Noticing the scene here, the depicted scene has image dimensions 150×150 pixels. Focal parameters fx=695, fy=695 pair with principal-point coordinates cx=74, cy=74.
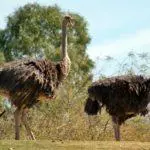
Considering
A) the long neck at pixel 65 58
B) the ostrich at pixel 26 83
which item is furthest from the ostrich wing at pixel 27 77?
the long neck at pixel 65 58

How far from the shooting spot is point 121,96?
1447 centimetres

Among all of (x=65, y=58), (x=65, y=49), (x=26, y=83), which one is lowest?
(x=26, y=83)

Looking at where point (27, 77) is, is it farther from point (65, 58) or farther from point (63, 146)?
point (63, 146)

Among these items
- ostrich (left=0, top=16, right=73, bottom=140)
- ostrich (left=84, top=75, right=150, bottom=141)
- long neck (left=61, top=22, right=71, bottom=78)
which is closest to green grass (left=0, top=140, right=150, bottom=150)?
ostrich (left=0, top=16, right=73, bottom=140)

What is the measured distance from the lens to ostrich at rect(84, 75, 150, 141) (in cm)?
1445

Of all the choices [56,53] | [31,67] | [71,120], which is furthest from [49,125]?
[56,53]

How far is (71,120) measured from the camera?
668 inches

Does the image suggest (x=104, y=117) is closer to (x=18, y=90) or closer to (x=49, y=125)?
(x=49, y=125)

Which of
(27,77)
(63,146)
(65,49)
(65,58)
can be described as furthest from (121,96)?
(63,146)

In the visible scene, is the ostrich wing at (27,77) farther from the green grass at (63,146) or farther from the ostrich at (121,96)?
the green grass at (63,146)

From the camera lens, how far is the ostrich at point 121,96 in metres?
14.4

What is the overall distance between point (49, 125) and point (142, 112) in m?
3.23

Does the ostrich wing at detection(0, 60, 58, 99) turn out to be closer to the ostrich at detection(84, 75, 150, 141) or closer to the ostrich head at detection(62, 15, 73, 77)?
the ostrich head at detection(62, 15, 73, 77)

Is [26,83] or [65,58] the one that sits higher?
[65,58]
